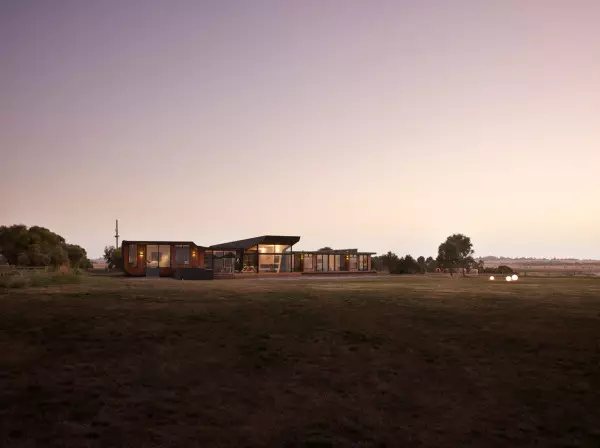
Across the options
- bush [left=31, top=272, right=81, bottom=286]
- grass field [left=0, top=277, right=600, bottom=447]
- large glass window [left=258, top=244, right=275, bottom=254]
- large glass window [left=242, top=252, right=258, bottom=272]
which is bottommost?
grass field [left=0, top=277, right=600, bottom=447]

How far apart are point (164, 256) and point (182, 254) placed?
178 centimetres

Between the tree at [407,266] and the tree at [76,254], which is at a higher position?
the tree at [76,254]

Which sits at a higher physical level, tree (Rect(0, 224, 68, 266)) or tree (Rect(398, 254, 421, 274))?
tree (Rect(0, 224, 68, 266))

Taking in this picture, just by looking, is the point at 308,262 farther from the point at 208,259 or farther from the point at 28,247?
the point at 28,247

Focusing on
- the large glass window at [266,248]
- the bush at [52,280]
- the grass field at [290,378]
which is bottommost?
the grass field at [290,378]

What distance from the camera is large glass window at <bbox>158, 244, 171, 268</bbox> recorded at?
146ft

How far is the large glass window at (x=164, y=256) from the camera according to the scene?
4459cm

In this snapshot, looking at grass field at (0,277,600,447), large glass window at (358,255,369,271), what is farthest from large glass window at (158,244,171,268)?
grass field at (0,277,600,447)

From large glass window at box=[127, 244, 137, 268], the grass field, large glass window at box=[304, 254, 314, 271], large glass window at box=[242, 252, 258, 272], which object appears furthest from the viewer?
large glass window at box=[304, 254, 314, 271]

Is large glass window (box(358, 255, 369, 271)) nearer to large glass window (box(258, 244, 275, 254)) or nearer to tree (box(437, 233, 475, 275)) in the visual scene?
large glass window (box(258, 244, 275, 254))

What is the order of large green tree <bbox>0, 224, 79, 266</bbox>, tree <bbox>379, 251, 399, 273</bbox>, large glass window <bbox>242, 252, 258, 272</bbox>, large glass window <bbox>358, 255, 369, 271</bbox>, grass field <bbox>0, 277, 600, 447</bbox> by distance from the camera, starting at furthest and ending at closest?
tree <bbox>379, 251, 399, 273</bbox> < large green tree <bbox>0, 224, 79, 266</bbox> < large glass window <bbox>358, 255, 369, 271</bbox> < large glass window <bbox>242, 252, 258, 272</bbox> < grass field <bbox>0, 277, 600, 447</bbox>

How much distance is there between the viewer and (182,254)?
148ft

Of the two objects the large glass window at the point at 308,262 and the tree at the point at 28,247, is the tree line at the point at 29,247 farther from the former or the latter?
Answer: the large glass window at the point at 308,262

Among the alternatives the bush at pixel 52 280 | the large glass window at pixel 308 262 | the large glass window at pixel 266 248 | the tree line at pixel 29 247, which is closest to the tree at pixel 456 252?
the large glass window at pixel 308 262
